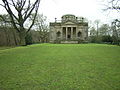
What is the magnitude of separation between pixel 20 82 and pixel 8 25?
107 feet

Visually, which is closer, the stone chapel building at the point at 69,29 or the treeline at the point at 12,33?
the treeline at the point at 12,33

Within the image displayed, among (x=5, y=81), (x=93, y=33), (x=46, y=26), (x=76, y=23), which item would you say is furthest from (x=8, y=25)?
(x=93, y=33)

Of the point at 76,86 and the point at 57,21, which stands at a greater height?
the point at 57,21

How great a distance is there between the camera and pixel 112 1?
10.7 m

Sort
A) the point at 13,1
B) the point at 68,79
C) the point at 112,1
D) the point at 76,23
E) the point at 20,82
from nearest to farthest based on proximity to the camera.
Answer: the point at 20,82 → the point at 68,79 → the point at 112,1 → the point at 13,1 → the point at 76,23

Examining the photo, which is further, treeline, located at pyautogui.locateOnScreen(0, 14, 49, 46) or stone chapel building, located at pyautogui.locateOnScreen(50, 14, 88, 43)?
stone chapel building, located at pyautogui.locateOnScreen(50, 14, 88, 43)

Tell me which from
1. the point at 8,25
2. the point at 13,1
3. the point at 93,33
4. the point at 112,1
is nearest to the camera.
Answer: the point at 112,1

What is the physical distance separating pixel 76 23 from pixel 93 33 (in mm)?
17662

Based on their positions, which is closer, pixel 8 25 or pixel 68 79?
pixel 68 79

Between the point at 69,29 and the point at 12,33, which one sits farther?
the point at 69,29

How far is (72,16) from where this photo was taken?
40719 mm

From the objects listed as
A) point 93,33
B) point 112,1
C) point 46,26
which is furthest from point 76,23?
point 112,1

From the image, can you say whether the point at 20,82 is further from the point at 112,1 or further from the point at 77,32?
the point at 77,32

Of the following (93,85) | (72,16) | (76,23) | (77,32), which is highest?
(72,16)
